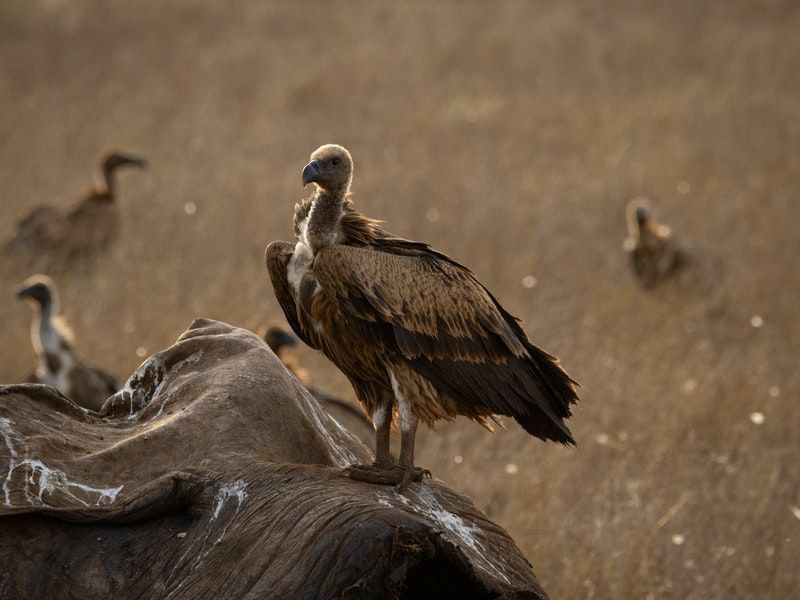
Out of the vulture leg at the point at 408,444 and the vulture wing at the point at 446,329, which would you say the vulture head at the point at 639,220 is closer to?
the vulture wing at the point at 446,329

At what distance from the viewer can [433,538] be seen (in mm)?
3057

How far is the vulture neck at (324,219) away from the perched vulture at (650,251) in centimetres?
736

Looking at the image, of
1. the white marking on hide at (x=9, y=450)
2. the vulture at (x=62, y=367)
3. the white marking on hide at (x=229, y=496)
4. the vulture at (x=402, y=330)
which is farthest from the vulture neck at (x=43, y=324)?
the white marking on hide at (x=229, y=496)

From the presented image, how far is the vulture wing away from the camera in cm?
396

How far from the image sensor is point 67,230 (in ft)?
34.7

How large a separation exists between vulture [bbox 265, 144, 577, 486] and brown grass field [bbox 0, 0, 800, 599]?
203cm

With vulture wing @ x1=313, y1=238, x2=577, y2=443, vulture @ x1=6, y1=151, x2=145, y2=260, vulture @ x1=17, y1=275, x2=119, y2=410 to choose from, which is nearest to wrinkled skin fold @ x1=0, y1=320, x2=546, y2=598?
vulture wing @ x1=313, y1=238, x2=577, y2=443

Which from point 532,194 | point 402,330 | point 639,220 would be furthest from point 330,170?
point 532,194

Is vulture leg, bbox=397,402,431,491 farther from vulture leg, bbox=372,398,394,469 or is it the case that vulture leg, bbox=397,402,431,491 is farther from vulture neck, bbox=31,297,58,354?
vulture neck, bbox=31,297,58,354

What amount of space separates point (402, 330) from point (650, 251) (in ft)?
25.3

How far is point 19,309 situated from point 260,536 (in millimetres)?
6736

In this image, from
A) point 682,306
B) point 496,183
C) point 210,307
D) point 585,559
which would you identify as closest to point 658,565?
point 585,559

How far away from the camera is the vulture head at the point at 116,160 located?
11612 millimetres

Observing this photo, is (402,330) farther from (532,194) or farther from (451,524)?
(532,194)
